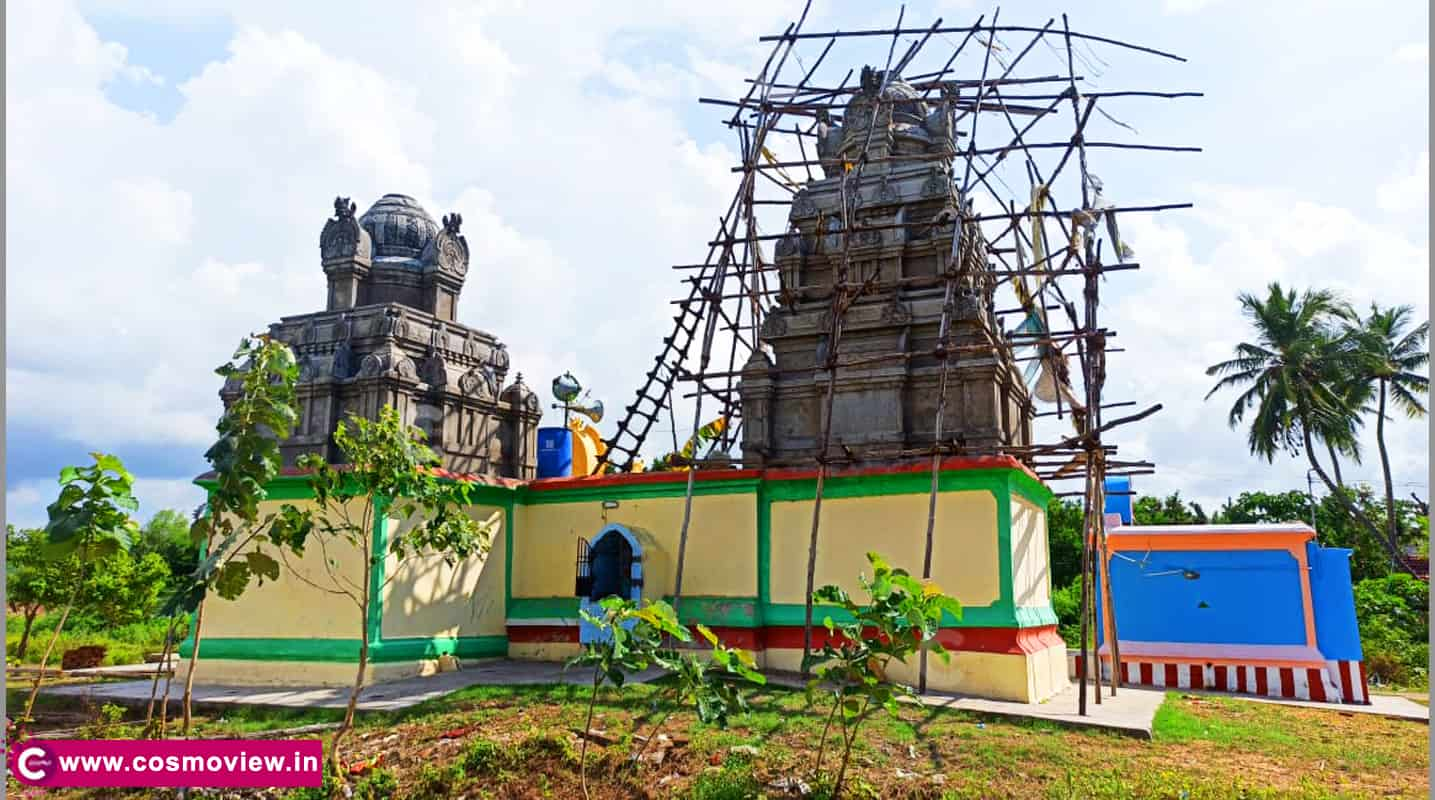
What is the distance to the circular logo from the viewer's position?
8906 mm

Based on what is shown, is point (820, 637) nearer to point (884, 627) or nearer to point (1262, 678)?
point (884, 627)

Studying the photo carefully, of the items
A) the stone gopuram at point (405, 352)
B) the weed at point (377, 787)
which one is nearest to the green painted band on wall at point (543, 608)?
the stone gopuram at point (405, 352)

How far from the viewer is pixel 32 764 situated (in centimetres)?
905

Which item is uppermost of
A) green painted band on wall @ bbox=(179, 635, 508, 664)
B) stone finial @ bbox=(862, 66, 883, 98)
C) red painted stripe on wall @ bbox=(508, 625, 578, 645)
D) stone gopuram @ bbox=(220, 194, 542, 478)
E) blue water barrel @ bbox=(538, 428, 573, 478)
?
stone finial @ bbox=(862, 66, 883, 98)

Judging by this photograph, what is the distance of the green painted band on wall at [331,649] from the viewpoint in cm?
1384

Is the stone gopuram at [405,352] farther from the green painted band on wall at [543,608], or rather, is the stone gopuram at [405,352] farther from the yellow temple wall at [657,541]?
the green painted band on wall at [543,608]

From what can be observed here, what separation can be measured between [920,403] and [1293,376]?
21.5 meters

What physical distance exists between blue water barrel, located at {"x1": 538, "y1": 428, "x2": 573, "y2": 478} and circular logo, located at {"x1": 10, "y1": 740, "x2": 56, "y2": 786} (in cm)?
923

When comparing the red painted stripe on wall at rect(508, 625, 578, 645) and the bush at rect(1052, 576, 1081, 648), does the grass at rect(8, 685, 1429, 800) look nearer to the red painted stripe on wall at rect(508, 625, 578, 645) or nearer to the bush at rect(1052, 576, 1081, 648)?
the red painted stripe on wall at rect(508, 625, 578, 645)

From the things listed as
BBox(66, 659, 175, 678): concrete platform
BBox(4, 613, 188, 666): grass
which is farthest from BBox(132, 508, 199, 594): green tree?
BBox(66, 659, 175, 678): concrete platform

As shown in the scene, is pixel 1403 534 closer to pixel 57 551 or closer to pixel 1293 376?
pixel 1293 376

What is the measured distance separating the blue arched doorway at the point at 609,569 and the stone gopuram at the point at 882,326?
243 cm

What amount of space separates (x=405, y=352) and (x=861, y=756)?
10.6 meters

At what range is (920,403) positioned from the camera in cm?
1508
